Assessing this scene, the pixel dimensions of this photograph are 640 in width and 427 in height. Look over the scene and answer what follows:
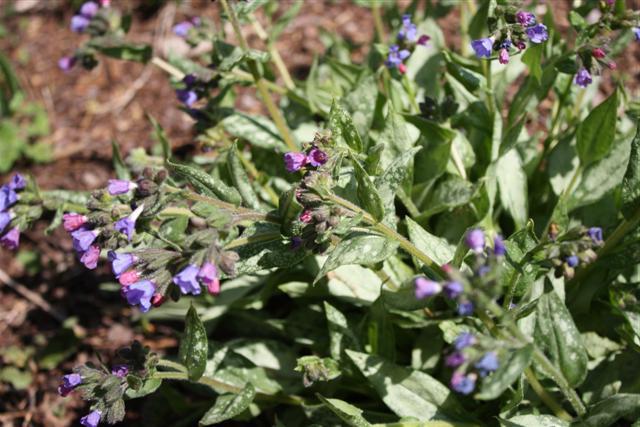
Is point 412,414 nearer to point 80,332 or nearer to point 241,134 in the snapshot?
point 241,134

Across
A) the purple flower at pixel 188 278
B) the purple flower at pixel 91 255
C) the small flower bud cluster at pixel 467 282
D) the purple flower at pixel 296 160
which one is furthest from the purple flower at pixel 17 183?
the small flower bud cluster at pixel 467 282

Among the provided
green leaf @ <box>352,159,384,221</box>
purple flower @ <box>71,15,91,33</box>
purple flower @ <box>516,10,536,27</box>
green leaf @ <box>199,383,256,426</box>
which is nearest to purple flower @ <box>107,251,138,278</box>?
green leaf @ <box>199,383,256,426</box>

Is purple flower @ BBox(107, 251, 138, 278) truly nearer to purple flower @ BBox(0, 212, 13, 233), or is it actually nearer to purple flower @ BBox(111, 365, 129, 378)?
purple flower @ BBox(111, 365, 129, 378)

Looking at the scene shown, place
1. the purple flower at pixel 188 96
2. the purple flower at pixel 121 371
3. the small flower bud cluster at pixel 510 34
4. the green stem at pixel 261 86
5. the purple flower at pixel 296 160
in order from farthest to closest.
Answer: the purple flower at pixel 188 96 → the green stem at pixel 261 86 → the small flower bud cluster at pixel 510 34 → the purple flower at pixel 121 371 → the purple flower at pixel 296 160

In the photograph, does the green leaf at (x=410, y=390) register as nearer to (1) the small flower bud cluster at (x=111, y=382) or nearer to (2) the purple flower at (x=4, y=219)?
(1) the small flower bud cluster at (x=111, y=382)

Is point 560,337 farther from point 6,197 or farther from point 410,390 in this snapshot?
point 6,197

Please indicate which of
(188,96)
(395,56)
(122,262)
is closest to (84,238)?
(122,262)
